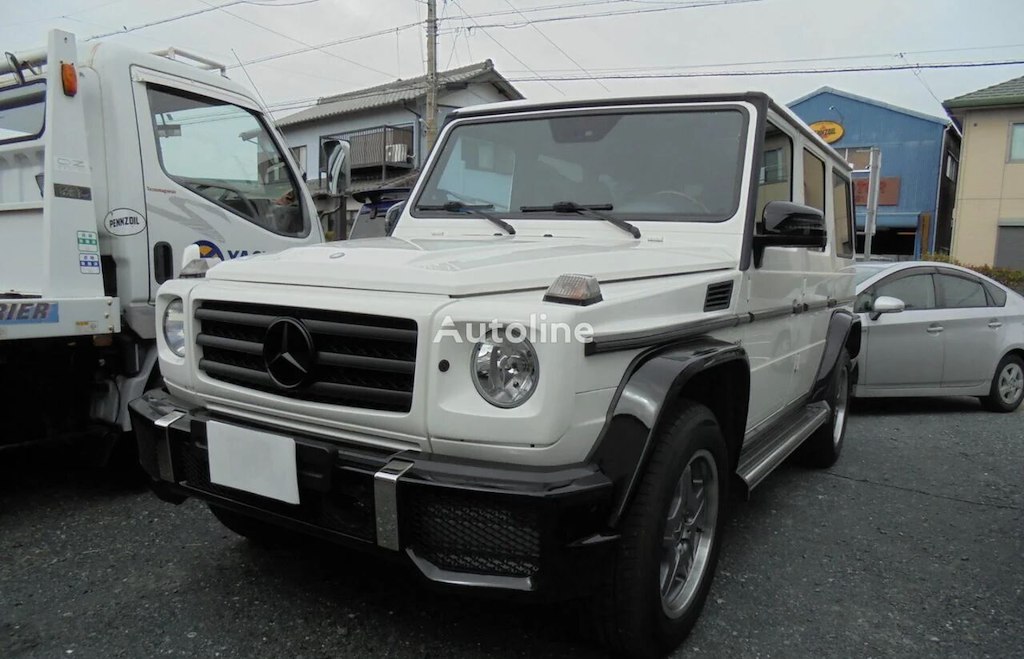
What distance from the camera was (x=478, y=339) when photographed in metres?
1.91

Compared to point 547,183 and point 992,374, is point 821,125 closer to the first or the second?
point 992,374

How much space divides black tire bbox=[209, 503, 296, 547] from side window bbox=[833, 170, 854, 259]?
3.75 m

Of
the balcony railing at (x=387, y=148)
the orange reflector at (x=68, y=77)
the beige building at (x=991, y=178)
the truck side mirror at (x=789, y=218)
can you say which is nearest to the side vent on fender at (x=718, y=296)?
the truck side mirror at (x=789, y=218)

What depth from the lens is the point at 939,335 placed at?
6.41m

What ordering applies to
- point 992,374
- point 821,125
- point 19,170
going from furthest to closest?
1. point 821,125
2. point 992,374
3. point 19,170

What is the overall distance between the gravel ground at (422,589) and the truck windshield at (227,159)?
175 cm

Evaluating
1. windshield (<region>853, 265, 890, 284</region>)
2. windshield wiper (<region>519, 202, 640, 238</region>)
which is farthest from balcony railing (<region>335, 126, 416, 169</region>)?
windshield wiper (<region>519, 202, 640, 238</region>)

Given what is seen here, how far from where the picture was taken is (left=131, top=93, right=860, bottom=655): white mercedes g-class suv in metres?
1.87

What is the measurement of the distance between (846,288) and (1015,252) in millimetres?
17832

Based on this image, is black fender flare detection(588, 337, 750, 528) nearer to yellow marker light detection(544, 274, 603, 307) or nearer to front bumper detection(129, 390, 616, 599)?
front bumper detection(129, 390, 616, 599)

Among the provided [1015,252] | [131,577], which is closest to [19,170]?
[131,577]

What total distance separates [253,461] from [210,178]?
8.42 feet
